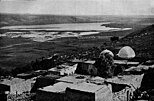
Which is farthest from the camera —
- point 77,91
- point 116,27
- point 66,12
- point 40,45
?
point 116,27

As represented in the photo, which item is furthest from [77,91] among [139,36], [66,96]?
[139,36]

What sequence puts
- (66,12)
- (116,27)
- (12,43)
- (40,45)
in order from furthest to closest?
(116,27) < (40,45) < (12,43) < (66,12)

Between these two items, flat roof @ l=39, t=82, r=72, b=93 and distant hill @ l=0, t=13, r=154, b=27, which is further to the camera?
distant hill @ l=0, t=13, r=154, b=27

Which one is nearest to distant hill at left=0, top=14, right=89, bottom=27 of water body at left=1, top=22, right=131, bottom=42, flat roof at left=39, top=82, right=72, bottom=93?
water body at left=1, top=22, right=131, bottom=42

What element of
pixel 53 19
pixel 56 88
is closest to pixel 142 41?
pixel 53 19

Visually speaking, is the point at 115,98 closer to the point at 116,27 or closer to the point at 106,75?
the point at 106,75

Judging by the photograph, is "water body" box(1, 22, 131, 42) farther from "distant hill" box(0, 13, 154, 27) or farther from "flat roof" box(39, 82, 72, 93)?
"flat roof" box(39, 82, 72, 93)
